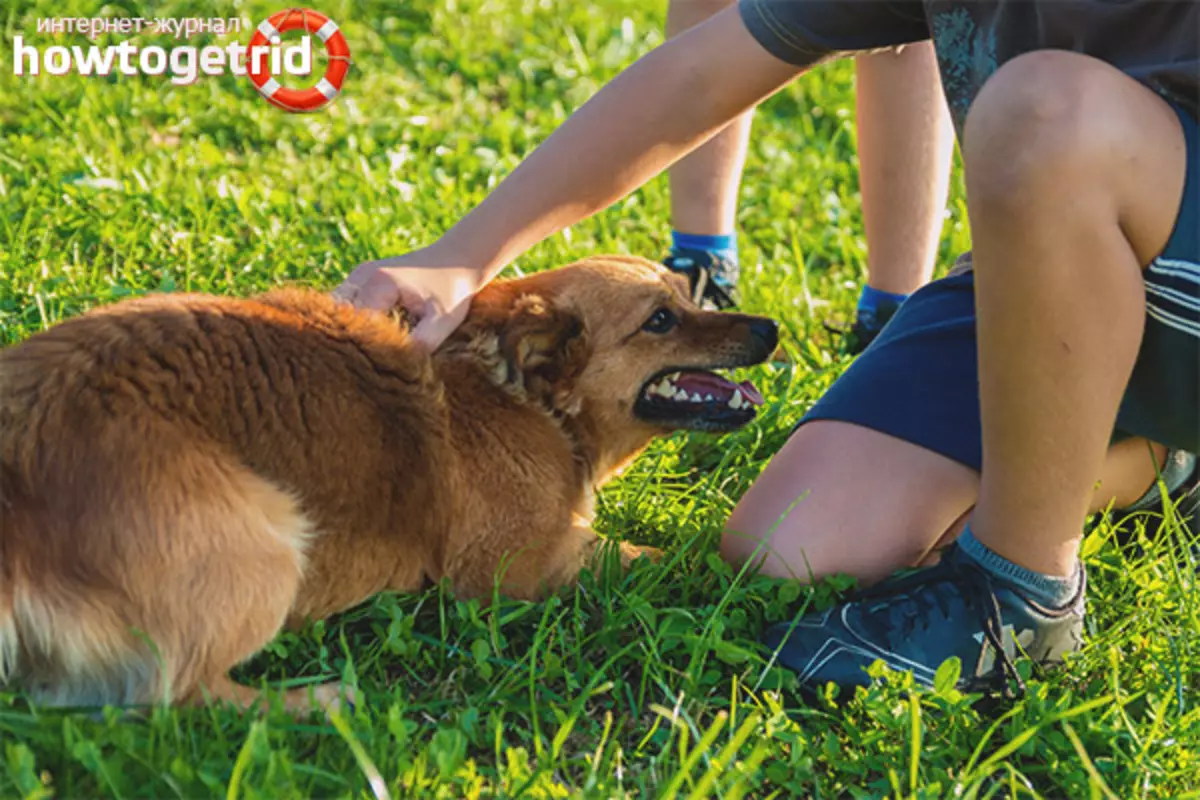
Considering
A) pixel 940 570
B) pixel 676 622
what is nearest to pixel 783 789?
pixel 676 622

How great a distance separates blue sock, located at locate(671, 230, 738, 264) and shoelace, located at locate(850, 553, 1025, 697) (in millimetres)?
1618

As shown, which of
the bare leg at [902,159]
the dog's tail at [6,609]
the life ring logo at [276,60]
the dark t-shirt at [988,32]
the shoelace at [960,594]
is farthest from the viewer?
the life ring logo at [276,60]

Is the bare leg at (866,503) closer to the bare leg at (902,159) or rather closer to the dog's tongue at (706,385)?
the dog's tongue at (706,385)

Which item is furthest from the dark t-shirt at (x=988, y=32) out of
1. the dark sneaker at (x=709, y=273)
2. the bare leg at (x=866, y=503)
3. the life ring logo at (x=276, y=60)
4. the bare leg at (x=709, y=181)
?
the life ring logo at (x=276, y=60)

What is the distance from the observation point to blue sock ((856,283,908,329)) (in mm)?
3965

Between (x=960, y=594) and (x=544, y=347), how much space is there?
1012 mm

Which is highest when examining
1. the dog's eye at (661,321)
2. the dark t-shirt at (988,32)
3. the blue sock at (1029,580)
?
the dark t-shirt at (988,32)

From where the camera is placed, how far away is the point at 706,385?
323 cm

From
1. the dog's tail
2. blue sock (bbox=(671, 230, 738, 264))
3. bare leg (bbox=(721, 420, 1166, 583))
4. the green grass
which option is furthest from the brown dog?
blue sock (bbox=(671, 230, 738, 264))

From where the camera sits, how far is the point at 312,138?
4.81 meters

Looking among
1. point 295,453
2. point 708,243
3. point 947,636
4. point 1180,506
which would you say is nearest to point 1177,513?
point 1180,506

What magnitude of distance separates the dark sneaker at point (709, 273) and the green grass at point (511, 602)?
12 centimetres

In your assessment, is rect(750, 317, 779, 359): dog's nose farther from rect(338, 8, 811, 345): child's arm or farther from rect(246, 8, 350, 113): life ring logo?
rect(246, 8, 350, 113): life ring logo

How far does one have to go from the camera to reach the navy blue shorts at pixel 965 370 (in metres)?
2.33
